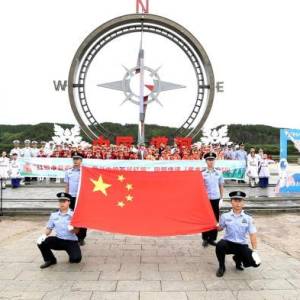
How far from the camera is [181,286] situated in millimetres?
5090

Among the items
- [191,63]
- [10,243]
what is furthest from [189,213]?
[191,63]

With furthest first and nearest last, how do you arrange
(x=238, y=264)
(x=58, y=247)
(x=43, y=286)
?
(x=58, y=247), (x=238, y=264), (x=43, y=286)

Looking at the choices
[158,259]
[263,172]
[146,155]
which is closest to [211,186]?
[158,259]

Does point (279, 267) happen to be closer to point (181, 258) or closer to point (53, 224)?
point (181, 258)

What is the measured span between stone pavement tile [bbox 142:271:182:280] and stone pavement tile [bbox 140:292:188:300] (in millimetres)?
551

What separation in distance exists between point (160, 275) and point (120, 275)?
528mm

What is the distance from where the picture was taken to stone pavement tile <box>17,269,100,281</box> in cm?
536

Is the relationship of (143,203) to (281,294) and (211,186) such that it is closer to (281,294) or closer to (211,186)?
(211,186)

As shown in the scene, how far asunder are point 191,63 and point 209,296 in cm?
1625

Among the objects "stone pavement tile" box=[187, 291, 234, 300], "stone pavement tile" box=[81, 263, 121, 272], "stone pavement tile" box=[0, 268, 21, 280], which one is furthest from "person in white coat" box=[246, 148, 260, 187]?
"stone pavement tile" box=[0, 268, 21, 280]

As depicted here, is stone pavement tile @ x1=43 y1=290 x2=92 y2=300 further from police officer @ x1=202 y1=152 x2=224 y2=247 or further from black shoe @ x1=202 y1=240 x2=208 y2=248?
police officer @ x1=202 y1=152 x2=224 y2=247

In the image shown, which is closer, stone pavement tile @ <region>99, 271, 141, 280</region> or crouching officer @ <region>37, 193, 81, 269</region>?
stone pavement tile @ <region>99, 271, 141, 280</region>

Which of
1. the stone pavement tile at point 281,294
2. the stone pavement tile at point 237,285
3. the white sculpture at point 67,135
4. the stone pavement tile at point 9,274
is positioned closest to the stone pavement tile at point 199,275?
the stone pavement tile at point 237,285

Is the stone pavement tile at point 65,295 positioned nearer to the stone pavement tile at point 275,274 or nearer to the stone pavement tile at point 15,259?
the stone pavement tile at point 15,259
